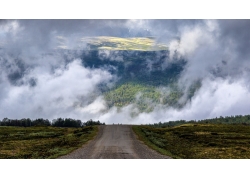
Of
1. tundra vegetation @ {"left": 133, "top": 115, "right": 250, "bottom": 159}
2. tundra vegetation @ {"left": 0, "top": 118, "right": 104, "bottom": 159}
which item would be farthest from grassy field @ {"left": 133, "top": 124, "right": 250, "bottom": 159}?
tundra vegetation @ {"left": 0, "top": 118, "right": 104, "bottom": 159}

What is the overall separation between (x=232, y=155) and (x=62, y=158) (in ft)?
106

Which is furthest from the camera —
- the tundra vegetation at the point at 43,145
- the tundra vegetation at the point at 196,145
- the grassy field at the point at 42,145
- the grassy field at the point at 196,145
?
the tundra vegetation at the point at 196,145

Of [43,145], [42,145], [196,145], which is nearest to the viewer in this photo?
[43,145]

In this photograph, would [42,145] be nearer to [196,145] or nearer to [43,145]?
[43,145]

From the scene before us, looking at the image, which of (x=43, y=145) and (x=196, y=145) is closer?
(x=43, y=145)

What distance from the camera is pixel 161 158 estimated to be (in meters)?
53.7

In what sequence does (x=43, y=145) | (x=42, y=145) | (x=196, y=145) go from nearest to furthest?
(x=43, y=145) < (x=42, y=145) < (x=196, y=145)

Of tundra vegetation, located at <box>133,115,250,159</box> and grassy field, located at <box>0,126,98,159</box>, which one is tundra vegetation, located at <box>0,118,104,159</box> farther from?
tundra vegetation, located at <box>133,115,250,159</box>

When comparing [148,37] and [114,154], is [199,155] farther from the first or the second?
[148,37]

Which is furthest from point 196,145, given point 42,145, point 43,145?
point 42,145

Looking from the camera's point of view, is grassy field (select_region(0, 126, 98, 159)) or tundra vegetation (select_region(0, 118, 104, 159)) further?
tundra vegetation (select_region(0, 118, 104, 159))

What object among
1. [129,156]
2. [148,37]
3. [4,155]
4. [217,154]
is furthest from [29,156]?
[148,37]

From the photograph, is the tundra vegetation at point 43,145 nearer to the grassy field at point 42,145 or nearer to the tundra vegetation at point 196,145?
the grassy field at point 42,145

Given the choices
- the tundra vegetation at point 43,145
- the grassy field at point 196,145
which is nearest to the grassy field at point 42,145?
the tundra vegetation at point 43,145
